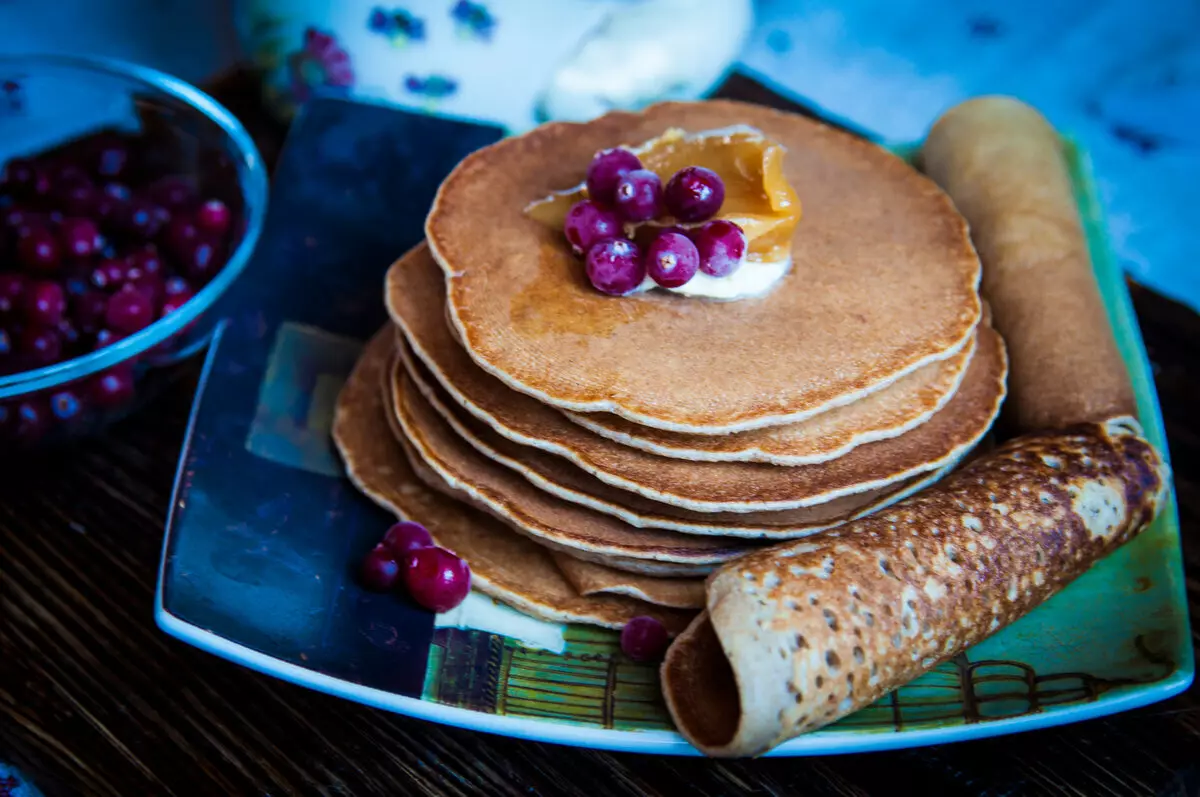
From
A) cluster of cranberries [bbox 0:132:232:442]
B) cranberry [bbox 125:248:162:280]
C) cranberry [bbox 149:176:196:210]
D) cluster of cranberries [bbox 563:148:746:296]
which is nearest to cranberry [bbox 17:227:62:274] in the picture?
cluster of cranberries [bbox 0:132:232:442]

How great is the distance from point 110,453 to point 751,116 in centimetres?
120

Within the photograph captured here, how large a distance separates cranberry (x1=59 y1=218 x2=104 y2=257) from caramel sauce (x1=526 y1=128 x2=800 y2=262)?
0.71m

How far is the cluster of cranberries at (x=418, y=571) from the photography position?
4.38ft

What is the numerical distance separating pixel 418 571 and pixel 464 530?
Result: 0.14 metres

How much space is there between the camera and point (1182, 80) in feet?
9.98

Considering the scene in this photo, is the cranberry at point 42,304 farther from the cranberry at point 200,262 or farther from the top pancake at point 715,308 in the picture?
the top pancake at point 715,308

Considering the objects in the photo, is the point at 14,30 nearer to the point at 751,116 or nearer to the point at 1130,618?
the point at 751,116

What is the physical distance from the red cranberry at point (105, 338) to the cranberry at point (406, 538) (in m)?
0.52

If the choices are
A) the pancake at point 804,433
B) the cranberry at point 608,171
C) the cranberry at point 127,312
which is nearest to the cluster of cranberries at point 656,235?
the cranberry at point 608,171

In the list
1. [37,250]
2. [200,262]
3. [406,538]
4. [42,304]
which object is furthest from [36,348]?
[406,538]

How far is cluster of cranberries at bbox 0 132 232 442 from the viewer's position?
1517 mm

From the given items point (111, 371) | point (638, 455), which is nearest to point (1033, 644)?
point (638, 455)

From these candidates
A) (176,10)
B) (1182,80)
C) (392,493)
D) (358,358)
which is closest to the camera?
(392,493)

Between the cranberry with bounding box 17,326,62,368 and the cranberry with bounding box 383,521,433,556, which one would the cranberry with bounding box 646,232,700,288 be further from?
the cranberry with bounding box 17,326,62,368
